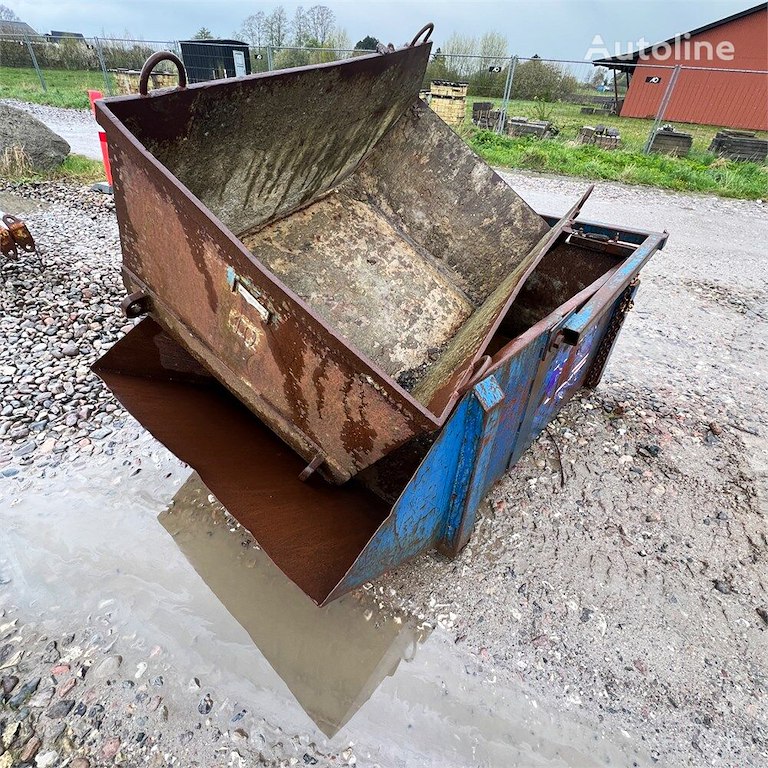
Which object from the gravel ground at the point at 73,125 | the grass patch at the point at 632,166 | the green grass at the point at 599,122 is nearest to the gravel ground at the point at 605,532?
the grass patch at the point at 632,166

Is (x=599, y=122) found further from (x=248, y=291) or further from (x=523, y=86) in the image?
(x=248, y=291)

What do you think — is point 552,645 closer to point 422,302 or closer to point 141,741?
point 141,741

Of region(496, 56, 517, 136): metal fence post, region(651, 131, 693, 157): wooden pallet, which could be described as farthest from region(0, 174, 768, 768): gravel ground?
region(496, 56, 517, 136): metal fence post

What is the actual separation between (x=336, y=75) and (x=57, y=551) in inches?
111

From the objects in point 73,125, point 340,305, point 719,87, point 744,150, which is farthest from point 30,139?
point 719,87

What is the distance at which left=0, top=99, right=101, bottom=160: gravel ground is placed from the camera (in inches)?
→ 381

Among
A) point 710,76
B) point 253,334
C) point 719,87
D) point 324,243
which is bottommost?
point 324,243

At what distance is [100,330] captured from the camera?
371 cm

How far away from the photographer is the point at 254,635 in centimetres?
213

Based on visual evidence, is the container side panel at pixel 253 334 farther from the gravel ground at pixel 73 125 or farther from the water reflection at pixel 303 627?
the gravel ground at pixel 73 125

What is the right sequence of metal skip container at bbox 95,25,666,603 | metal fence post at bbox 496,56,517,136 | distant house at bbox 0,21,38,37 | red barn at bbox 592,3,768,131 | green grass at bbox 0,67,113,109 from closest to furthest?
metal skip container at bbox 95,25,666,603
metal fence post at bbox 496,56,517,136
green grass at bbox 0,67,113,109
red barn at bbox 592,3,768,131
distant house at bbox 0,21,38,37

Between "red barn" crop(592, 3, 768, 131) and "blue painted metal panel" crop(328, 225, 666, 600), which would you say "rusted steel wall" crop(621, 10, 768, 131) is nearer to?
"red barn" crop(592, 3, 768, 131)

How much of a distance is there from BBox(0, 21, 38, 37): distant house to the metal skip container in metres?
24.2

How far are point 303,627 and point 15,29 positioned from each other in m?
30.8
